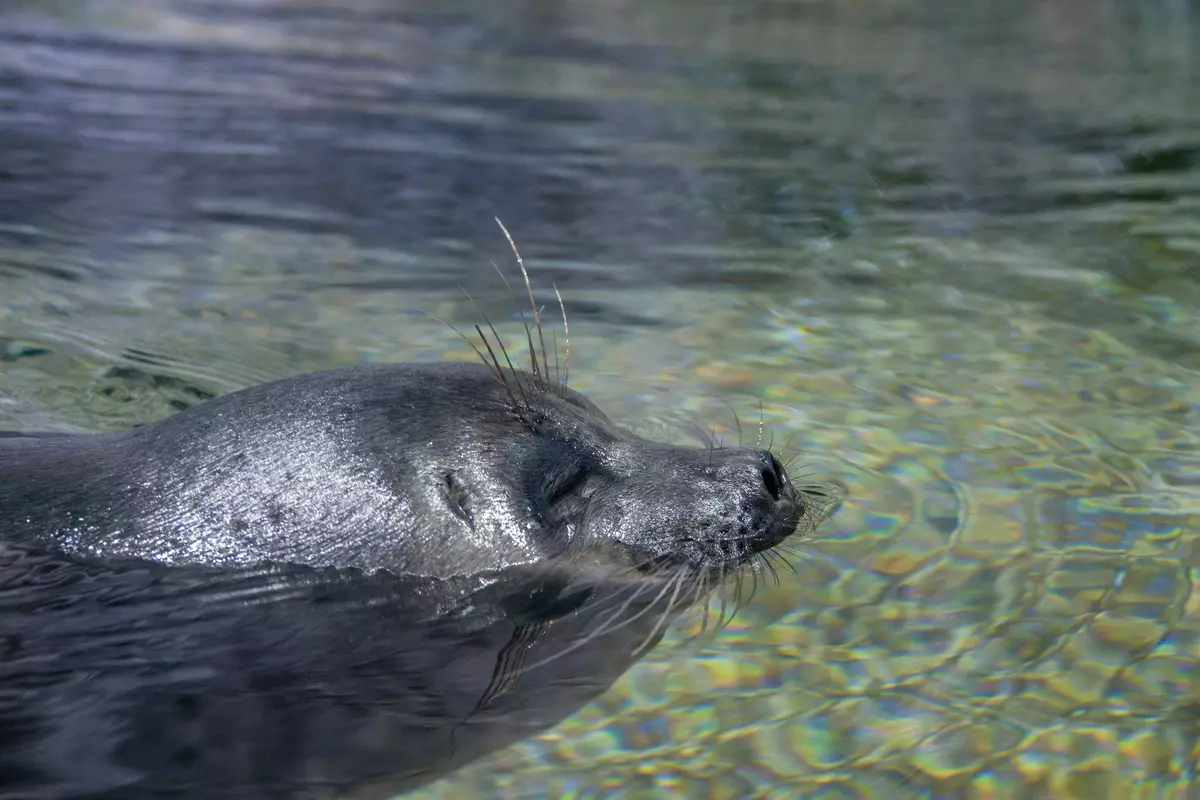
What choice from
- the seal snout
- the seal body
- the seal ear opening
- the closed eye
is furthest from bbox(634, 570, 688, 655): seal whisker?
the seal ear opening

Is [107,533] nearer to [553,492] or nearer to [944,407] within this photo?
[553,492]

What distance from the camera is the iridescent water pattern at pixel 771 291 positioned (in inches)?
133

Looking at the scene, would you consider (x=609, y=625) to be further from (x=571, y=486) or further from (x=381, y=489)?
(x=381, y=489)

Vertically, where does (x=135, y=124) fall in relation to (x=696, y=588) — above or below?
above

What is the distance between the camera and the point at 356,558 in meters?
3.60

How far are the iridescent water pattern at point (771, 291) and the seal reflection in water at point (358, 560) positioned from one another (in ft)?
0.65

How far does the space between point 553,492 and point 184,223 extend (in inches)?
167

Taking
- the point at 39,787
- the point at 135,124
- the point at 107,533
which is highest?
the point at 135,124

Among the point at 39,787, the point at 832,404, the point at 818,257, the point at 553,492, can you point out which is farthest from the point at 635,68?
the point at 39,787

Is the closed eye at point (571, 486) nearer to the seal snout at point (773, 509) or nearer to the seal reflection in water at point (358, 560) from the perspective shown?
the seal reflection in water at point (358, 560)

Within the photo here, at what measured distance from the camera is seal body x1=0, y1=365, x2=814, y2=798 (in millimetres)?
3299

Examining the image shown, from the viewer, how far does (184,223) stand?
7.42 m

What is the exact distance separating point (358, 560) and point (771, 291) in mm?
3312

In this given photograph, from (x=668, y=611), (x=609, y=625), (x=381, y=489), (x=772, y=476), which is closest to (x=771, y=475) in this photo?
(x=772, y=476)
